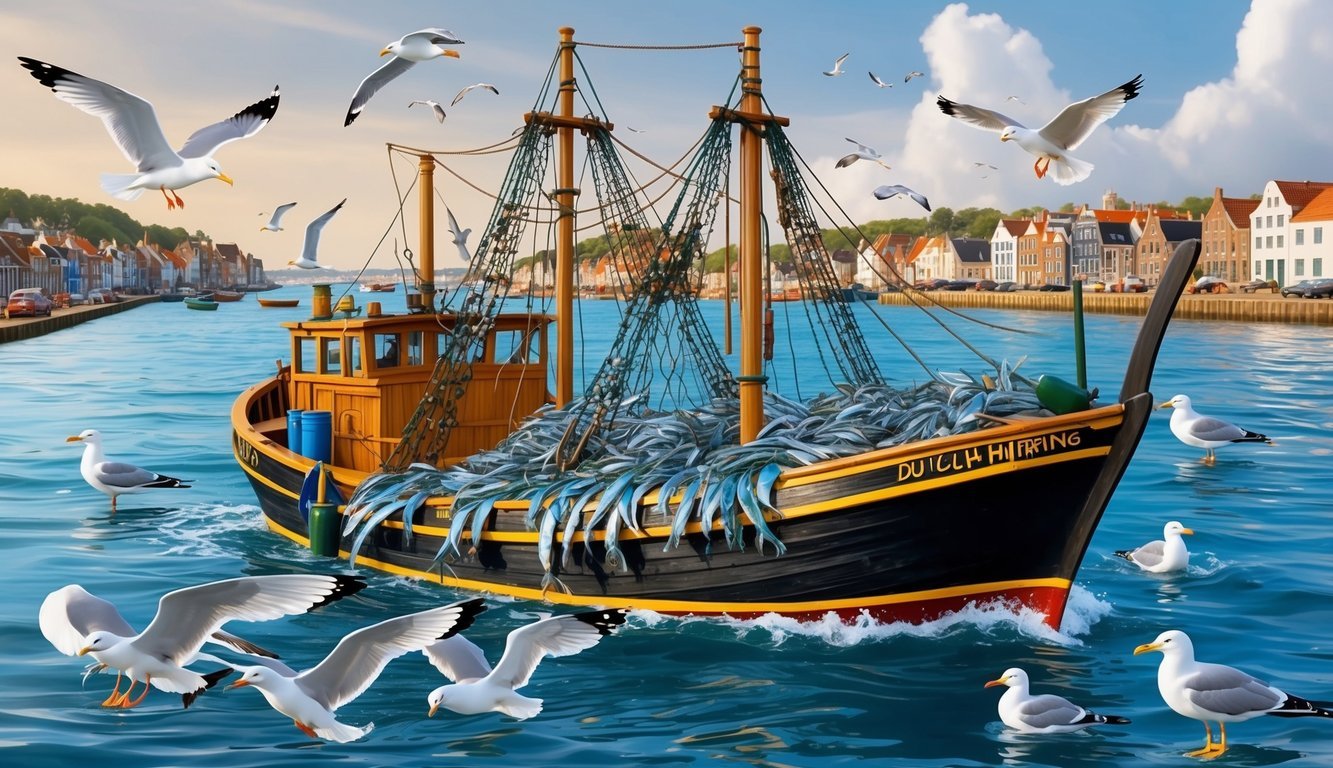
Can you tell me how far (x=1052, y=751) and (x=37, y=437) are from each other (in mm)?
25120

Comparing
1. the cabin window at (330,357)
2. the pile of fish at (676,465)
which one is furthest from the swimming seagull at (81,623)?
the cabin window at (330,357)

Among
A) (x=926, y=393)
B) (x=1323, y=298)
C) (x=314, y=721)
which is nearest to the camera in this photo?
(x=314, y=721)

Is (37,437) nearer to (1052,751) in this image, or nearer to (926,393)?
(926,393)

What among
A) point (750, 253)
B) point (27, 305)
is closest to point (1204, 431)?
point (750, 253)

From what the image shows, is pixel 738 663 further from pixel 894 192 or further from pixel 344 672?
pixel 894 192

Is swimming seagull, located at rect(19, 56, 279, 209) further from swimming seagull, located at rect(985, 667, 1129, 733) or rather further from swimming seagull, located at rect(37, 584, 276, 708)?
swimming seagull, located at rect(985, 667, 1129, 733)

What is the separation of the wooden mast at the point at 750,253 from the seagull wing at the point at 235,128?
4426 millimetres

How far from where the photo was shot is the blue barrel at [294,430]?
14.1 meters

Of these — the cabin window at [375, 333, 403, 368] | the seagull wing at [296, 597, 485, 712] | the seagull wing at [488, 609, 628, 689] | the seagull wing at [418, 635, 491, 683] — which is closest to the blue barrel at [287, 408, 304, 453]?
the cabin window at [375, 333, 403, 368]

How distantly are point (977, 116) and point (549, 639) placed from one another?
7056mm

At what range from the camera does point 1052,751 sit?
7.93 m

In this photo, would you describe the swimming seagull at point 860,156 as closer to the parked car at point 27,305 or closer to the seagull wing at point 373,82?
the seagull wing at point 373,82

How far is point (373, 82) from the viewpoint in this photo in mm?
13531

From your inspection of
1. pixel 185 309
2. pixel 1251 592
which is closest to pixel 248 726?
pixel 1251 592
